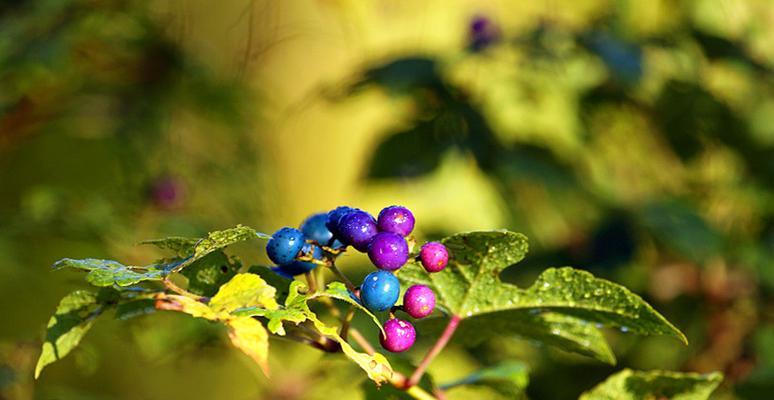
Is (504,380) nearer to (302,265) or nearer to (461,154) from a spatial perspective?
(302,265)

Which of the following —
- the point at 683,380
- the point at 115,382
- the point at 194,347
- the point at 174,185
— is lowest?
the point at 115,382

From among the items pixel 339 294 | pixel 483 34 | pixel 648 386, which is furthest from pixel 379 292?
pixel 483 34

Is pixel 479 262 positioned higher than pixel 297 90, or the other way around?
pixel 479 262

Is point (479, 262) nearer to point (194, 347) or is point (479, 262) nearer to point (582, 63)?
point (194, 347)

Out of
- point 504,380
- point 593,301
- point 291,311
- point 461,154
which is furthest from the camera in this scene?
point 461,154

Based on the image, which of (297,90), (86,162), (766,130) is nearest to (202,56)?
(86,162)

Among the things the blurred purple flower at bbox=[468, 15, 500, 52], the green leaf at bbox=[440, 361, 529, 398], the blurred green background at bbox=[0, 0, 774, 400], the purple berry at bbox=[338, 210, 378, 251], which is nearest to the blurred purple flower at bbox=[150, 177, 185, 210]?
the blurred green background at bbox=[0, 0, 774, 400]
